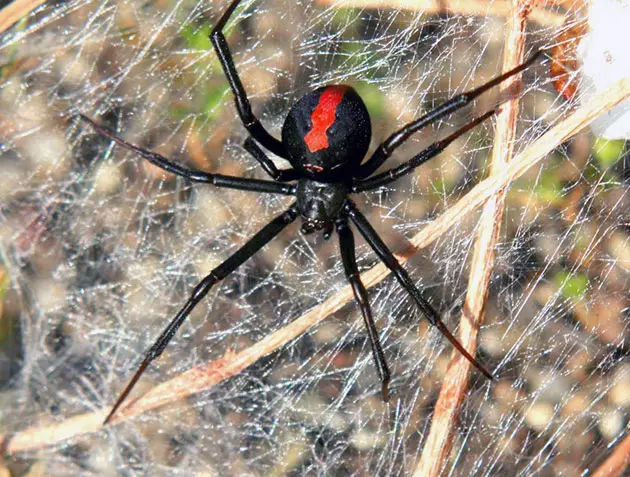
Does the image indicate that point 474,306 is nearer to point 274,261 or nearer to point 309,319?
point 309,319

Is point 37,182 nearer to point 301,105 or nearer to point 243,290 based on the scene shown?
point 243,290

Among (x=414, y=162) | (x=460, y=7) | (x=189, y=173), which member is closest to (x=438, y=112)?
(x=414, y=162)

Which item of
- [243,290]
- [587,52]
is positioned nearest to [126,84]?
[243,290]

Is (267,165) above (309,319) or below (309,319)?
above

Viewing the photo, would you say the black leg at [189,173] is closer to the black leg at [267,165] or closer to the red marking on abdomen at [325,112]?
the black leg at [267,165]

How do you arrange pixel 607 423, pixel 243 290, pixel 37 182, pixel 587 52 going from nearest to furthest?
pixel 587 52 → pixel 607 423 → pixel 243 290 → pixel 37 182

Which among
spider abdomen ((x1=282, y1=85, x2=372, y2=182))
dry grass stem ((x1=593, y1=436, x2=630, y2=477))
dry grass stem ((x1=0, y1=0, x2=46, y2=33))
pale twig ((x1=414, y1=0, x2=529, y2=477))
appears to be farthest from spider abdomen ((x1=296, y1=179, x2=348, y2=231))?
dry grass stem ((x1=0, y1=0, x2=46, y2=33))

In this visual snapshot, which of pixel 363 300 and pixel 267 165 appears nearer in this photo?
pixel 363 300
